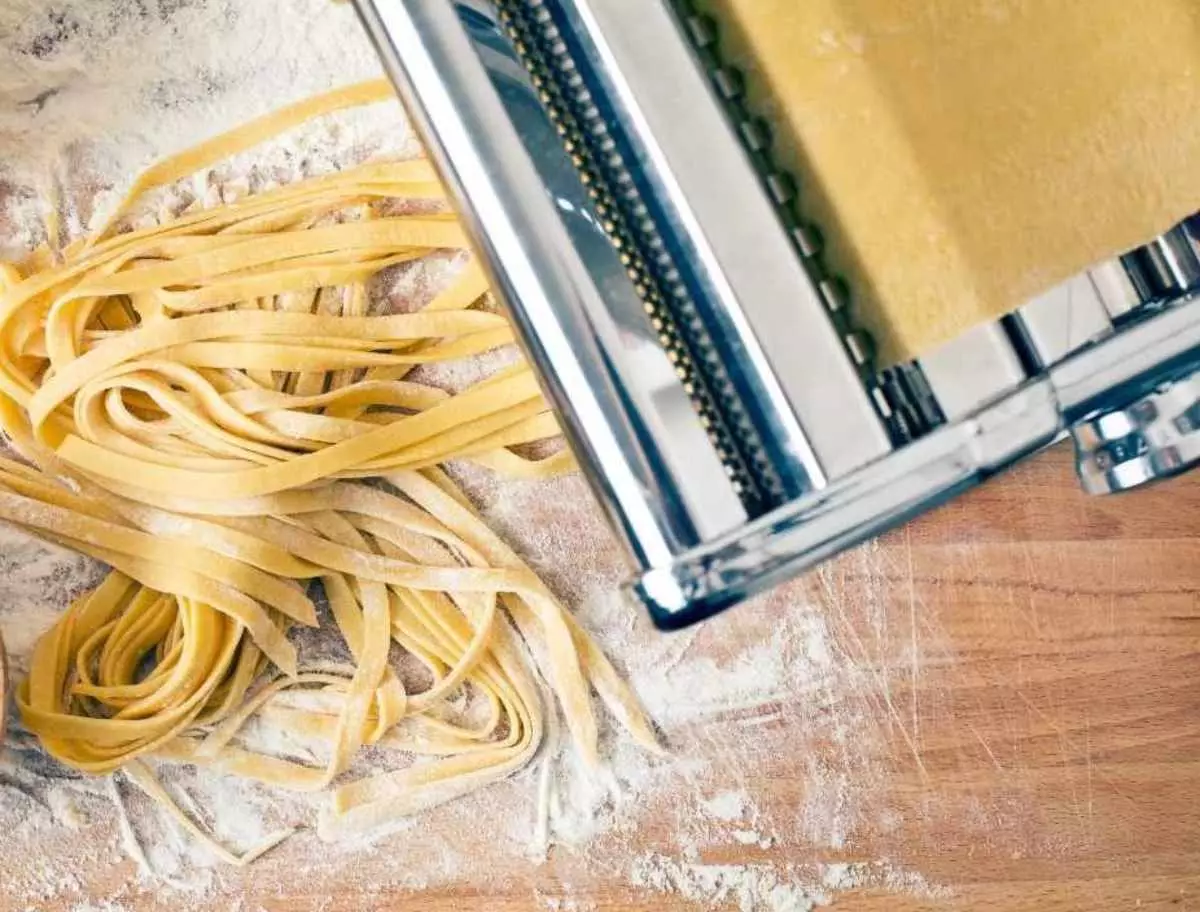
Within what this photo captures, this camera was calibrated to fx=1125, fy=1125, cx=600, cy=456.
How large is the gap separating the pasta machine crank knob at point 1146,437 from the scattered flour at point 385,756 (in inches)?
18.0

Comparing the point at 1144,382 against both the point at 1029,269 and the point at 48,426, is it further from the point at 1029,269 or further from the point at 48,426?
the point at 48,426

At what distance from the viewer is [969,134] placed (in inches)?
21.4

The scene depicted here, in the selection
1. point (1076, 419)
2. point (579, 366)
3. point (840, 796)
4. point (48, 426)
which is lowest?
point (840, 796)

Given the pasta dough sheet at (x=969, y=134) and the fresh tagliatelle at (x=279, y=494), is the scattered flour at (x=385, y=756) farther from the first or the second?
the pasta dough sheet at (x=969, y=134)

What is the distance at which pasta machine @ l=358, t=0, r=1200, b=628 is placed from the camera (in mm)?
545

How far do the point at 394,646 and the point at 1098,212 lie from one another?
2.39ft

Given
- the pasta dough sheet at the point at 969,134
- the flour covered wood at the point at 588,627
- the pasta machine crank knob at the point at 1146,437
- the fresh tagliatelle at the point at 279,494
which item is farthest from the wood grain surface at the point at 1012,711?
the pasta dough sheet at the point at 969,134

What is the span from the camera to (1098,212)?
0.56 metres

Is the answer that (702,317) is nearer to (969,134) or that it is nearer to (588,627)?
(969,134)

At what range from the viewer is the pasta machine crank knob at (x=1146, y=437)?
1.95 ft

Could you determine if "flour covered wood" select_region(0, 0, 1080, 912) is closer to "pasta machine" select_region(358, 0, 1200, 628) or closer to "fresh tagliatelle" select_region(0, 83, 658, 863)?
"fresh tagliatelle" select_region(0, 83, 658, 863)

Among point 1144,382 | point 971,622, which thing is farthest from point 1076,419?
point 971,622

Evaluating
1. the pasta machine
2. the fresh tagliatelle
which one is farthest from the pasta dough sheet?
the fresh tagliatelle

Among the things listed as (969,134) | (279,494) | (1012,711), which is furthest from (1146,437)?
(279,494)
